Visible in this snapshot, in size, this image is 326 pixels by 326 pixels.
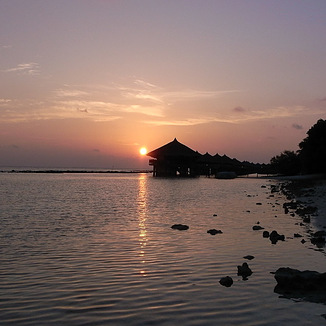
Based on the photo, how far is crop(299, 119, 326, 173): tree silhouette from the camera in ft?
221

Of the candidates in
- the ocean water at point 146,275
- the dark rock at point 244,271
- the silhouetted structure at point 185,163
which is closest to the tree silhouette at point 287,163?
the silhouetted structure at point 185,163

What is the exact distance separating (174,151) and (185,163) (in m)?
11.3

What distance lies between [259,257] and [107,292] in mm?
5109

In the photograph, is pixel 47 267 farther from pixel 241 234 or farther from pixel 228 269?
pixel 241 234

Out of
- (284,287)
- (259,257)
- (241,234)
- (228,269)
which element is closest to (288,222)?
(241,234)

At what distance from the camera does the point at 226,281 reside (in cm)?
846

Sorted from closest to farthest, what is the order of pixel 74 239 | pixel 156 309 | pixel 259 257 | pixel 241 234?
pixel 156 309
pixel 259 257
pixel 74 239
pixel 241 234

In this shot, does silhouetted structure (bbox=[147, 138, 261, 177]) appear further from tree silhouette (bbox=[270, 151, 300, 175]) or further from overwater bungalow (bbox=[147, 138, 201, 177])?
tree silhouette (bbox=[270, 151, 300, 175])

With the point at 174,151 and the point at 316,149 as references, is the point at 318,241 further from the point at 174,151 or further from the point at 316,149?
the point at 174,151

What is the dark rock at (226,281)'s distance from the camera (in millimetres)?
8430

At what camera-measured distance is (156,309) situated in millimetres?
7043

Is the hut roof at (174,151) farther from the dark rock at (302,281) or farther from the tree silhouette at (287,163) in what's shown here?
the dark rock at (302,281)

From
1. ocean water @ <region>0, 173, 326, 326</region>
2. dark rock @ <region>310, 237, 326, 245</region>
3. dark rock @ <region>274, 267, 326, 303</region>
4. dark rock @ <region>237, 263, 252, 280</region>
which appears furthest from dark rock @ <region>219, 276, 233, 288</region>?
dark rock @ <region>310, 237, 326, 245</region>

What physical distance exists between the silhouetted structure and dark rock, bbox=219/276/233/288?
78.7m
